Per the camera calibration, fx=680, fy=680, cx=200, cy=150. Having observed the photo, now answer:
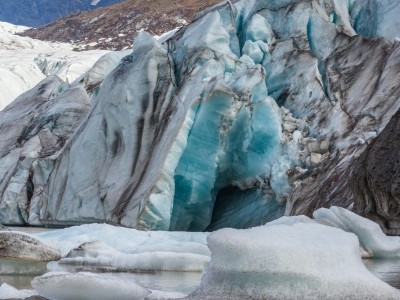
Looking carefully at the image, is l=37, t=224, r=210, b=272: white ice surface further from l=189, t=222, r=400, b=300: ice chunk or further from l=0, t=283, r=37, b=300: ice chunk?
l=189, t=222, r=400, b=300: ice chunk

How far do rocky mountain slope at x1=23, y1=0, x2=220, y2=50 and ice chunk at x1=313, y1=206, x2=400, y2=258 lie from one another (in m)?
38.1

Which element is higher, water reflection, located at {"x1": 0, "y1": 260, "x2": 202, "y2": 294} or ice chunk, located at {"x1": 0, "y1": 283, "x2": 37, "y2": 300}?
ice chunk, located at {"x1": 0, "y1": 283, "x2": 37, "y2": 300}

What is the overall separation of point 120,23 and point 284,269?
51.2m

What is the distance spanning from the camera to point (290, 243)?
12.3ft

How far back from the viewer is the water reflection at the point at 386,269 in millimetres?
5012

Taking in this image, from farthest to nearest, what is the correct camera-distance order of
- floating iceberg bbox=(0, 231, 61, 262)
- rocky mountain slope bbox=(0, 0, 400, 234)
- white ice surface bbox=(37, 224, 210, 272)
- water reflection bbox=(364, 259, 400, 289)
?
rocky mountain slope bbox=(0, 0, 400, 234) → white ice surface bbox=(37, 224, 210, 272) → floating iceberg bbox=(0, 231, 61, 262) → water reflection bbox=(364, 259, 400, 289)

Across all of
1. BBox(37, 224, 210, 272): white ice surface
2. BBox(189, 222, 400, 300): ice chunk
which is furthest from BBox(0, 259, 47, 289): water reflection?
BBox(189, 222, 400, 300): ice chunk

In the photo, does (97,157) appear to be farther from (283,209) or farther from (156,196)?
(283,209)

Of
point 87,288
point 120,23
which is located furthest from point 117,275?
point 120,23

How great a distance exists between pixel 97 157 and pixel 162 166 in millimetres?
2804

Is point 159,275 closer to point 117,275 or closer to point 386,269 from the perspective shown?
point 117,275

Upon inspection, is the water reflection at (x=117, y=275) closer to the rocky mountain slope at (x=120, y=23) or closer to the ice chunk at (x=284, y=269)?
the ice chunk at (x=284, y=269)

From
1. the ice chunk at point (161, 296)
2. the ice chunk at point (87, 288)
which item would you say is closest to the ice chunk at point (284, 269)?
the ice chunk at point (161, 296)

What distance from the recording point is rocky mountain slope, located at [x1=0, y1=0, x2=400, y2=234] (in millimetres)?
10828
